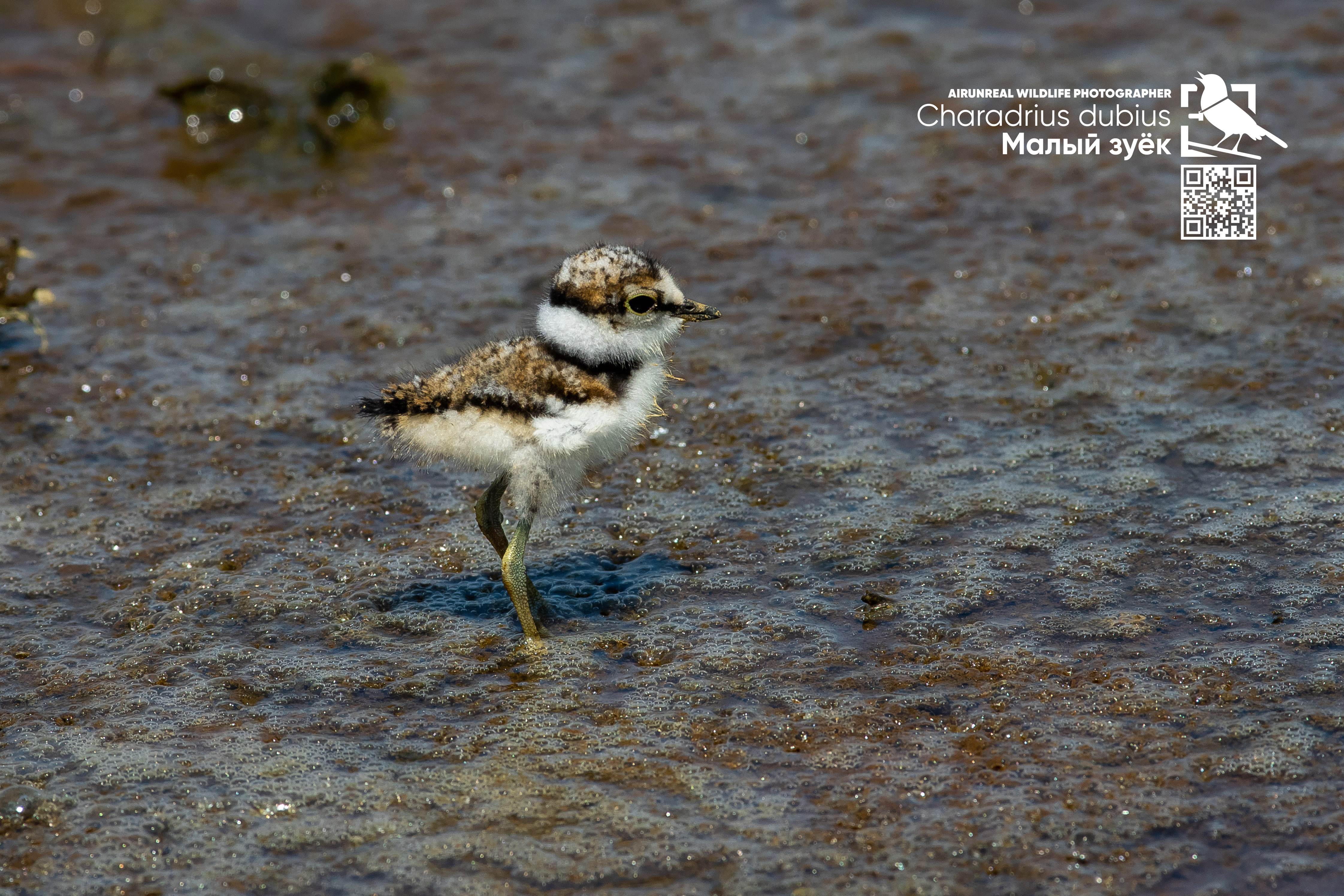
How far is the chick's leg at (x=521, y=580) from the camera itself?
199 inches

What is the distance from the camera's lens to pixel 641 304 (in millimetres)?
5086

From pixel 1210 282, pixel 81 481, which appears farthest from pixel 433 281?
pixel 1210 282

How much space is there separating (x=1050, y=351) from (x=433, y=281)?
3042 millimetres

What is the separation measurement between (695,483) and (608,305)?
1120 millimetres

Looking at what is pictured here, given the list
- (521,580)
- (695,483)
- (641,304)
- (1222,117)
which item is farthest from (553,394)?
(1222,117)

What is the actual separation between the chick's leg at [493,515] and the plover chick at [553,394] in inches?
6.3

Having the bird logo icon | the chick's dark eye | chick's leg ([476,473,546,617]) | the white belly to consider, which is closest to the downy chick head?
the chick's dark eye

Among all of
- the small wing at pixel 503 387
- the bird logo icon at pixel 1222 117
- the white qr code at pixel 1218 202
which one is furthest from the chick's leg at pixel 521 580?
the bird logo icon at pixel 1222 117

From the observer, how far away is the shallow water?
4129mm

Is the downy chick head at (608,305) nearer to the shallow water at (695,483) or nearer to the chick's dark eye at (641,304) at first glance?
the chick's dark eye at (641,304)

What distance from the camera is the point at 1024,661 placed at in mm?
4754

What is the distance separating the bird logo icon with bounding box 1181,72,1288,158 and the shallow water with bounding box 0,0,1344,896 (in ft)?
0.66

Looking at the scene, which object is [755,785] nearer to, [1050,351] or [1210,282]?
[1050,351]

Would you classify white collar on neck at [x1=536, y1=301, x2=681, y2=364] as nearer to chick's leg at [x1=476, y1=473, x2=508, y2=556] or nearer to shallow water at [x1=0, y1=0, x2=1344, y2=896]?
chick's leg at [x1=476, y1=473, x2=508, y2=556]
